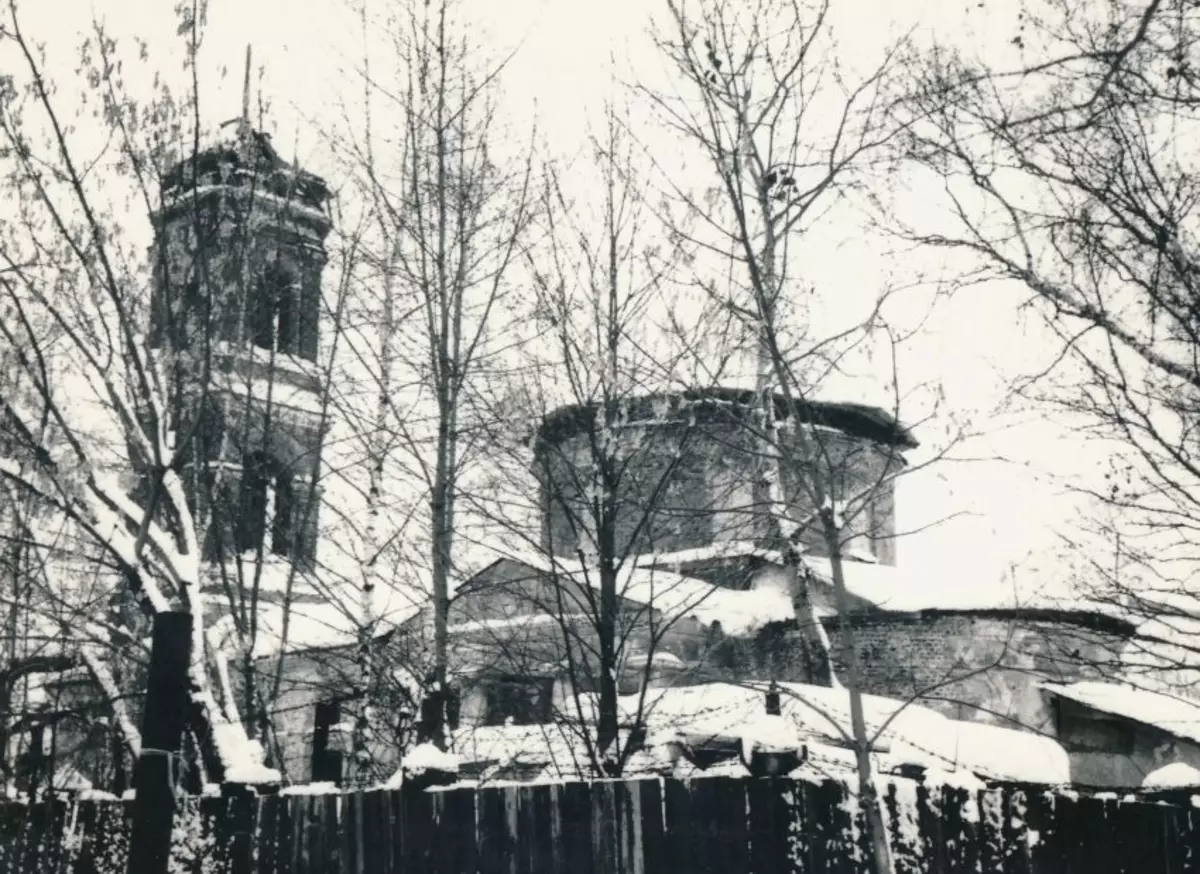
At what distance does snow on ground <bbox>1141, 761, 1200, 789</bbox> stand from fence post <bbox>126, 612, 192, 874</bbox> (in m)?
4.85

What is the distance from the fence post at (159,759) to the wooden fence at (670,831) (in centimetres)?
68

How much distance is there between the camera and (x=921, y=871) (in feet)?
17.9

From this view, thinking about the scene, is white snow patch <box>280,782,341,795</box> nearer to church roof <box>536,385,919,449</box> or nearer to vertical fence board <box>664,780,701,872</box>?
vertical fence board <box>664,780,701,872</box>

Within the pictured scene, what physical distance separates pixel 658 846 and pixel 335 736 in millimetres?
6242

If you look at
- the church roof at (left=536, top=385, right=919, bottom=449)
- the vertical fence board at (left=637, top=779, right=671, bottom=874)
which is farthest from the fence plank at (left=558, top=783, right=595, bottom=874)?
the church roof at (left=536, top=385, right=919, bottom=449)

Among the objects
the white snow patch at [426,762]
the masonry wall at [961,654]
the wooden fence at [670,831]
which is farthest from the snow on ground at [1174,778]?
the masonry wall at [961,654]

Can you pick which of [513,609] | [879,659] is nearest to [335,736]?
[513,609]

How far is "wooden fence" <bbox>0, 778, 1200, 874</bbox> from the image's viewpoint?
5.29 metres

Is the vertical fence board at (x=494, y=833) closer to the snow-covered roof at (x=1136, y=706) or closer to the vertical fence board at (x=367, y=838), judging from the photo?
the vertical fence board at (x=367, y=838)

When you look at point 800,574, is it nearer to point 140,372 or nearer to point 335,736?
point 335,736

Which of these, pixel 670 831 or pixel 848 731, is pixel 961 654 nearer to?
pixel 848 731

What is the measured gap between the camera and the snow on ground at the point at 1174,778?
18.4 feet

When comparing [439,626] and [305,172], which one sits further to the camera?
[305,172]

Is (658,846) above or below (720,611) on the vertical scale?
below
